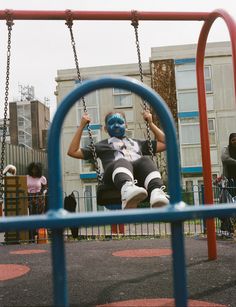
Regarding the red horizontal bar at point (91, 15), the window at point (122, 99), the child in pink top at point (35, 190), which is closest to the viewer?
the red horizontal bar at point (91, 15)

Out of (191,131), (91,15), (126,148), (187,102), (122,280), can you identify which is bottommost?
(122,280)

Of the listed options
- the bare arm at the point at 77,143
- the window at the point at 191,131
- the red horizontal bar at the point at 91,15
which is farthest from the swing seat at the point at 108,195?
the window at the point at 191,131

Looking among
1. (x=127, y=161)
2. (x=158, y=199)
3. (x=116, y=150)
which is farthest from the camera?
(x=116, y=150)

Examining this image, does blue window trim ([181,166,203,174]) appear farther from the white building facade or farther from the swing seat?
the swing seat

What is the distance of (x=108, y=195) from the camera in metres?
2.71

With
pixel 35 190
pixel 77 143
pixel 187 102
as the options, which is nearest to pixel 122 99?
pixel 187 102

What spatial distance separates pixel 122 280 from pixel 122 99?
17097 millimetres

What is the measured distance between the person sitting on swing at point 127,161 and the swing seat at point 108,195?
0.15 feet

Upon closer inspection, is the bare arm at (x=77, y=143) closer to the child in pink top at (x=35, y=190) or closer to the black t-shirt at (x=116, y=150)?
the black t-shirt at (x=116, y=150)

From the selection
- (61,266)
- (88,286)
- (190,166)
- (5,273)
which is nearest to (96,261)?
(5,273)

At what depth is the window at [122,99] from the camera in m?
19.3

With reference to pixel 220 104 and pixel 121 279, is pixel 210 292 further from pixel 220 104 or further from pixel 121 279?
pixel 220 104

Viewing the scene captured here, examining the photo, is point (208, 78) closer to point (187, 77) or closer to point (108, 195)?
point (187, 77)

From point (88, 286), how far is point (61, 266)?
1444mm
